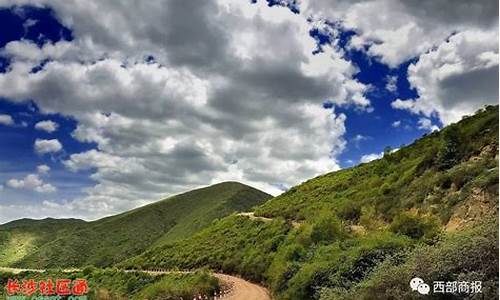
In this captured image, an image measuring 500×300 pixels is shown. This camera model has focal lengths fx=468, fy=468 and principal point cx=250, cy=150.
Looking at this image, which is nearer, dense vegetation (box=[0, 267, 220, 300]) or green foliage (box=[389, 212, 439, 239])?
green foliage (box=[389, 212, 439, 239])

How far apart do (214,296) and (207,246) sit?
35.0m

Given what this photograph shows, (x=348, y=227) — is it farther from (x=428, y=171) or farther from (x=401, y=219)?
(x=401, y=219)

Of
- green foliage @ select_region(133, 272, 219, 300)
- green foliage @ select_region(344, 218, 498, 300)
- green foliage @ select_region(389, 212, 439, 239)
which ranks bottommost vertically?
green foliage @ select_region(133, 272, 219, 300)

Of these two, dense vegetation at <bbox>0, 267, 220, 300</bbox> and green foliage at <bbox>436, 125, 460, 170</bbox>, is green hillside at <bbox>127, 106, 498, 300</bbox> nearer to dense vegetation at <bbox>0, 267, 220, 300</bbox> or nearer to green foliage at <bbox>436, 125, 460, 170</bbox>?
green foliage at <bbox>436, 125, 460, 170</bbox>

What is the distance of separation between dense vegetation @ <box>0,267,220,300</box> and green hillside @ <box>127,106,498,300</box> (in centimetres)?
538

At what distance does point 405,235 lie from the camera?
2338cm

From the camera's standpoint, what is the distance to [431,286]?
514 inches

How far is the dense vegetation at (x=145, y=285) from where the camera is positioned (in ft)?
123

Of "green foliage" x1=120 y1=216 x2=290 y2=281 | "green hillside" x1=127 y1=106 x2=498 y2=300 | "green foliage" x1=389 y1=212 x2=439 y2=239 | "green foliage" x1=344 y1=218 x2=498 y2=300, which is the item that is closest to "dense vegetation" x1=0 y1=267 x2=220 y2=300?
"green hillside" x1=127 y1=106 x2=498 y2=300

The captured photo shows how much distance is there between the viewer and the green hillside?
13.7 meters

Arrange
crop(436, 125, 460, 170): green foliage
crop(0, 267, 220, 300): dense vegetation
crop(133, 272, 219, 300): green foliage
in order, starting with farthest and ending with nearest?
1. crop(0, 267, 220, 300): dense vegetation
2. crop(133, 272, 219, 300): green foliage
3. crop(436, 125, 460, 170): green foliage

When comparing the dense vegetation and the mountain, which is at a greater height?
the mountain

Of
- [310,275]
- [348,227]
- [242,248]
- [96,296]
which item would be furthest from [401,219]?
[242,248]

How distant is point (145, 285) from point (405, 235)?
37.0 meters
